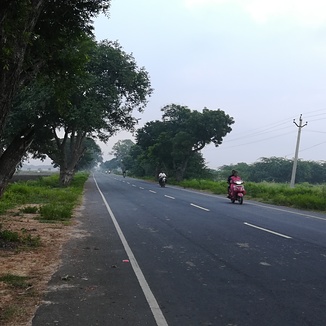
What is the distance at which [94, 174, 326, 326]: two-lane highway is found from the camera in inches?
175

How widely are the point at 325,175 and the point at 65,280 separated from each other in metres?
76.1

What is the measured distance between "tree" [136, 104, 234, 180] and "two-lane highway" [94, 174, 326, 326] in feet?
112

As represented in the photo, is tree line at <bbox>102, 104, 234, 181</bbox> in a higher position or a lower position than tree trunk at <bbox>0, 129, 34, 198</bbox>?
higher

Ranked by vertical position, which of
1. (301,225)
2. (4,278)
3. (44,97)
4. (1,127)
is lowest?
(4,278)

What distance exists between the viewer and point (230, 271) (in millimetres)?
6301

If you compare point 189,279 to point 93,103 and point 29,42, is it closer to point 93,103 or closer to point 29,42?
point 29,42

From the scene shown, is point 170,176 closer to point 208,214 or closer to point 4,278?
point 208,214

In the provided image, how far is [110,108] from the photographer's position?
30.0m

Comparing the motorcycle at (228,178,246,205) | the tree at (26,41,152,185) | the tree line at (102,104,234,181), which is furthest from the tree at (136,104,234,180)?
the motorcycle at (228,178,246,205)

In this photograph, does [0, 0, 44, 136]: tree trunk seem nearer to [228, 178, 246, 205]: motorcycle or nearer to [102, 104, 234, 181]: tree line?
[228, 178, 246, 205]: motorcycle

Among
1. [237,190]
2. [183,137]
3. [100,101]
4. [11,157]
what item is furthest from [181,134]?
[11,157]

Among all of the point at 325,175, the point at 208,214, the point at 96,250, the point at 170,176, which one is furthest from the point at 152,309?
the point at 325,175

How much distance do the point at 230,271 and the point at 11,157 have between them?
16.2 feet

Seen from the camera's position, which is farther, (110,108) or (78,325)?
(110,108)
